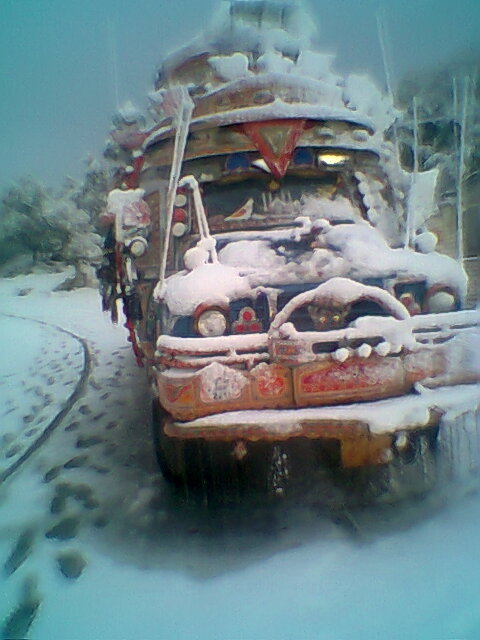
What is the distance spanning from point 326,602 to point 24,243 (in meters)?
1.89

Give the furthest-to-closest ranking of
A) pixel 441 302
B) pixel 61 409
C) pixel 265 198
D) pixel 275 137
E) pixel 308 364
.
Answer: pixel 61 409 < pixel 265 198 < pixel 275 137 < pixel 441 302 < pixel 308 364

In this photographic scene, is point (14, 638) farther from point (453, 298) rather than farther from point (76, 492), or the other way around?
point (453, 298)

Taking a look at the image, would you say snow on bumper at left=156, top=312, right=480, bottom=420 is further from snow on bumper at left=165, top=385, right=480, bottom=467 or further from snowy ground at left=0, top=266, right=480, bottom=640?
snowy ground at left=0, top=266, right=480, bottom=640

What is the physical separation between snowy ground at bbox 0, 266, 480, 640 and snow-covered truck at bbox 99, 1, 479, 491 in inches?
8.6

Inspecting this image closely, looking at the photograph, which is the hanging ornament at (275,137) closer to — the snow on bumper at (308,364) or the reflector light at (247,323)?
the reflector light at (247,323)

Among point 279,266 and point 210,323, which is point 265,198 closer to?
point 279,266

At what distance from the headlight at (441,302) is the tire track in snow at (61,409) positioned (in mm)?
1797

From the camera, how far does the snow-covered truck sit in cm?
158

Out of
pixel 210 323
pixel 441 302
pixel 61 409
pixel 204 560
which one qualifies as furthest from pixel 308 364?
pixel 61 409

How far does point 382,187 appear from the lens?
2275 mm

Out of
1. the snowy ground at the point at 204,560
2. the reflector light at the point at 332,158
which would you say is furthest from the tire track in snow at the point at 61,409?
the reflector light at the point at 332,158

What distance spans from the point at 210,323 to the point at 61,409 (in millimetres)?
1442

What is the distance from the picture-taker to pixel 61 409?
2564 mm

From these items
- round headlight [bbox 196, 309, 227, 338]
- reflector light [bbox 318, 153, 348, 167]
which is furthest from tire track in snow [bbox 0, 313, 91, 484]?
reflector light [bbox 318, 153, 348, 167]
